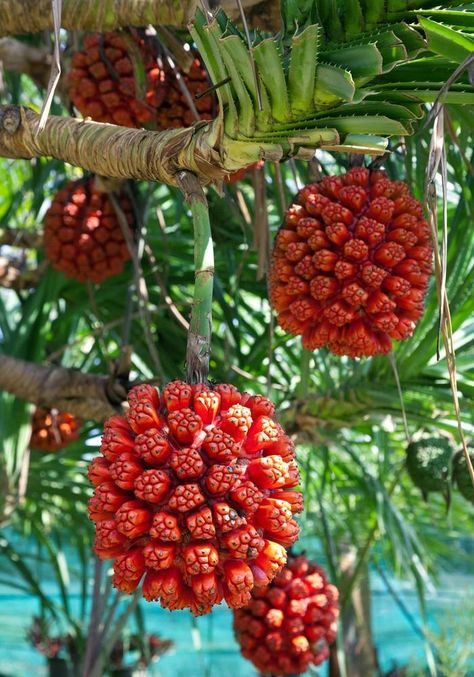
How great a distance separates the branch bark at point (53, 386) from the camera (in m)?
1.82

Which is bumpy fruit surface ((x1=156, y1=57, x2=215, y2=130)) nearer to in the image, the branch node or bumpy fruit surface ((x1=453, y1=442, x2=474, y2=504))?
the branch node

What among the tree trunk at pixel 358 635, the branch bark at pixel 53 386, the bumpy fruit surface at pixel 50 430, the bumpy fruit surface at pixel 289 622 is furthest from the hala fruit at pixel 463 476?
the tree trunk at pixel 358 635

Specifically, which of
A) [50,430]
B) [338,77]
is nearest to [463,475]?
[338,77]

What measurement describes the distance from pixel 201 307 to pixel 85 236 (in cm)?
105

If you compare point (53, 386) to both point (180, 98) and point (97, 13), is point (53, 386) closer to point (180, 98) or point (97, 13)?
point (180, 98)

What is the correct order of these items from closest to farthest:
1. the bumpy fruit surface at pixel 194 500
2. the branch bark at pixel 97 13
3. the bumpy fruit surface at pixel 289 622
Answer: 1. the bumpy fruit surface at pixel 194 500
2. the branch bark at pixel 97 13
3. the bumpy fruit surface at pixel 289 622

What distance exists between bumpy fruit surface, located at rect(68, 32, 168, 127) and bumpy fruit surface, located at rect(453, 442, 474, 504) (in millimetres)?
766

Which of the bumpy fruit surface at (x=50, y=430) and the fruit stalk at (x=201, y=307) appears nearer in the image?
the fruit stalk at (x=201, y=307)

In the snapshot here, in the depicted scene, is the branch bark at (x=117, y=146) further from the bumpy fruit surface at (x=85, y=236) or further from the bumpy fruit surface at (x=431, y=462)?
the bumpy fruit surface at (x=431, y=462)

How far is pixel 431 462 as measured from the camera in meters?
1.57

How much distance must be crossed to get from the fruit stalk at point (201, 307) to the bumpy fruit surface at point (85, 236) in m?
1.01

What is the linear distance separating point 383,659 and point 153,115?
6556 millimetres

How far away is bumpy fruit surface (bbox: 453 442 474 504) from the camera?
4.82ft

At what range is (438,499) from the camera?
3119 mm
